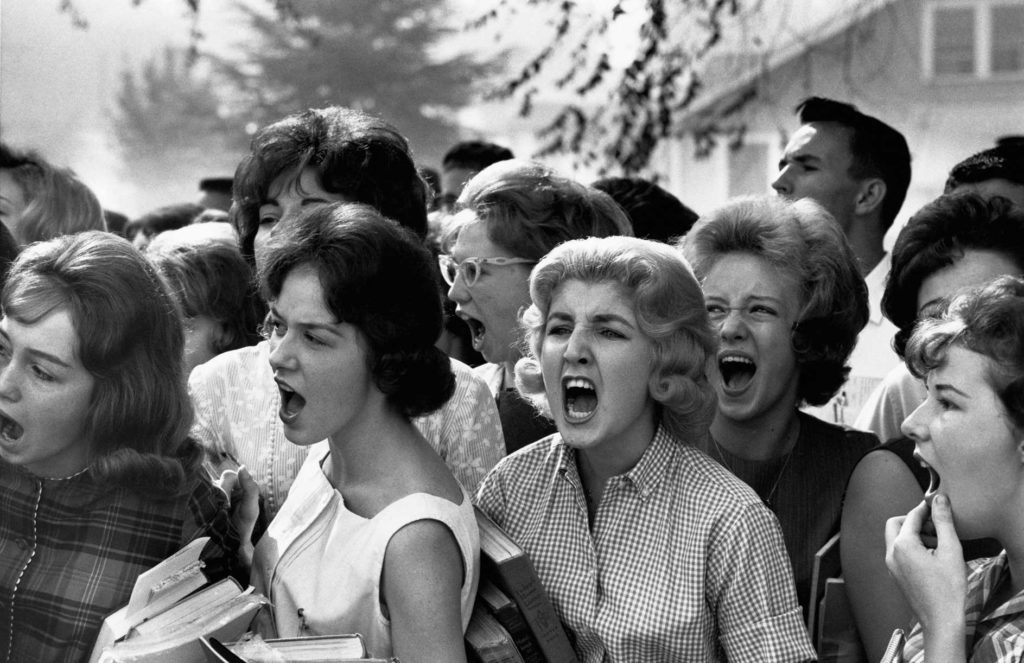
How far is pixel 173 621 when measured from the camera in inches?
107

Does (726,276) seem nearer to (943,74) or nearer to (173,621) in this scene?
(173,621)

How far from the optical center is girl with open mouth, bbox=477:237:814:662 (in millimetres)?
2828

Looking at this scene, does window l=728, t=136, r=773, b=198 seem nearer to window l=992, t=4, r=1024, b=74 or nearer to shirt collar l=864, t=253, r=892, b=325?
window l=992, t=4, r=1024, b=74

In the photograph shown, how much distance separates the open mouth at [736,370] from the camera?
364 centimetres

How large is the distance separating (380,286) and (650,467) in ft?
2.48

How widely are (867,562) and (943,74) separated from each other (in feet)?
53.8

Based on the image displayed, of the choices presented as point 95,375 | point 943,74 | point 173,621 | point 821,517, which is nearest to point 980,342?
point 821,517

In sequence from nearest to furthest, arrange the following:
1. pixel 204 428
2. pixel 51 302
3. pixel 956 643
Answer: pixel 956 643 < pixel 51 302 < pixel 204 428

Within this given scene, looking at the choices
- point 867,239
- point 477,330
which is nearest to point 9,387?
point 477,330

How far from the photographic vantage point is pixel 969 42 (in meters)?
18.3

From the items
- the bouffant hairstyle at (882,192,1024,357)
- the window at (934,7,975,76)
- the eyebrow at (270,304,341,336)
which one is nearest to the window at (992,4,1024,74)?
the window at (934,7,975,76)

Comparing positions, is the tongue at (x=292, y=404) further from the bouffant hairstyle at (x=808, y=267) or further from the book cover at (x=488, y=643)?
the bouffant hairstyle at (x=808, y=267)

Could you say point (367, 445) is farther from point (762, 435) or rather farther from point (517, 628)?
point (762, 435)

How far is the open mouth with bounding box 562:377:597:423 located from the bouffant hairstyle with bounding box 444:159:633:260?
0.91m
